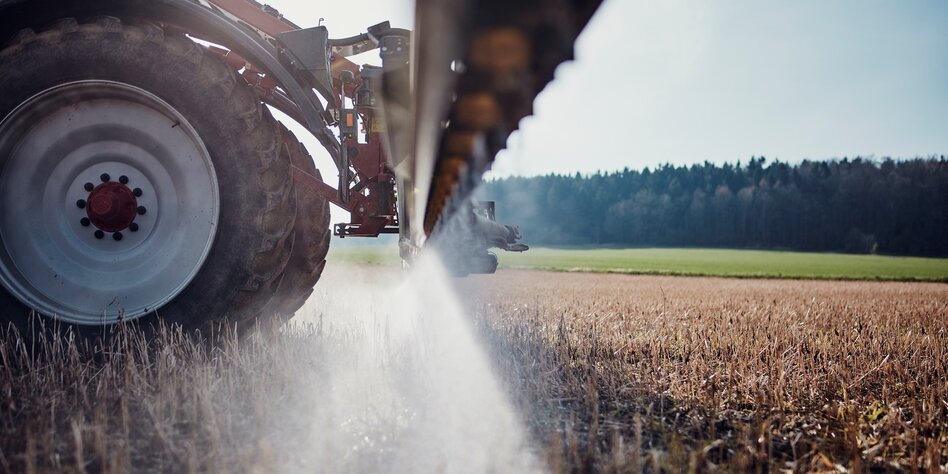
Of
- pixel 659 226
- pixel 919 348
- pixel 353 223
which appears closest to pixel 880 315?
pixel 919 348

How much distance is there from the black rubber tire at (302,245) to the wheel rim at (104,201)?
1164 millimetres

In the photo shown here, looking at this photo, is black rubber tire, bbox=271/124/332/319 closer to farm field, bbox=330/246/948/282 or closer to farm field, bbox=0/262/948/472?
farm field, bbox=0/262/948/472

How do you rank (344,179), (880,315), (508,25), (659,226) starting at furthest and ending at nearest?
(659,226), (880,315), (344,179), (508,25)

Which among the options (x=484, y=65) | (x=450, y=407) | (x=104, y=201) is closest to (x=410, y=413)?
(x=450, y=407)

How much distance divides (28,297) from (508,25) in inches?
104

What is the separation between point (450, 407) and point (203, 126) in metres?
1.74

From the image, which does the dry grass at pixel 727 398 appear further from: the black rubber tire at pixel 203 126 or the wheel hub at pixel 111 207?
the wheel hub at pixel 111 207

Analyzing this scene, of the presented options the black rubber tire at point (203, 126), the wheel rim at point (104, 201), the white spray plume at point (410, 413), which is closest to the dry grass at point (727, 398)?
the white spray plume at point (410, 413)

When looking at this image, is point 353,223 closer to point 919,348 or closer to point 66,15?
point 66,15

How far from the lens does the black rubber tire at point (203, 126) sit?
2.62 metres

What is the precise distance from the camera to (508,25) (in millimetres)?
1332

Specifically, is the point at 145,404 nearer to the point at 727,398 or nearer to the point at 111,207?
the point at 111,207

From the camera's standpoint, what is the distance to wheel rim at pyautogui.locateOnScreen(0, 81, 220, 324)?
2.69 m

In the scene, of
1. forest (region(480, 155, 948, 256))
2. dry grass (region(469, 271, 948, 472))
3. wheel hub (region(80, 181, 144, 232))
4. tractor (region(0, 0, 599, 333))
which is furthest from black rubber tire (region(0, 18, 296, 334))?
forest (region(480, 155, 948, 256))
